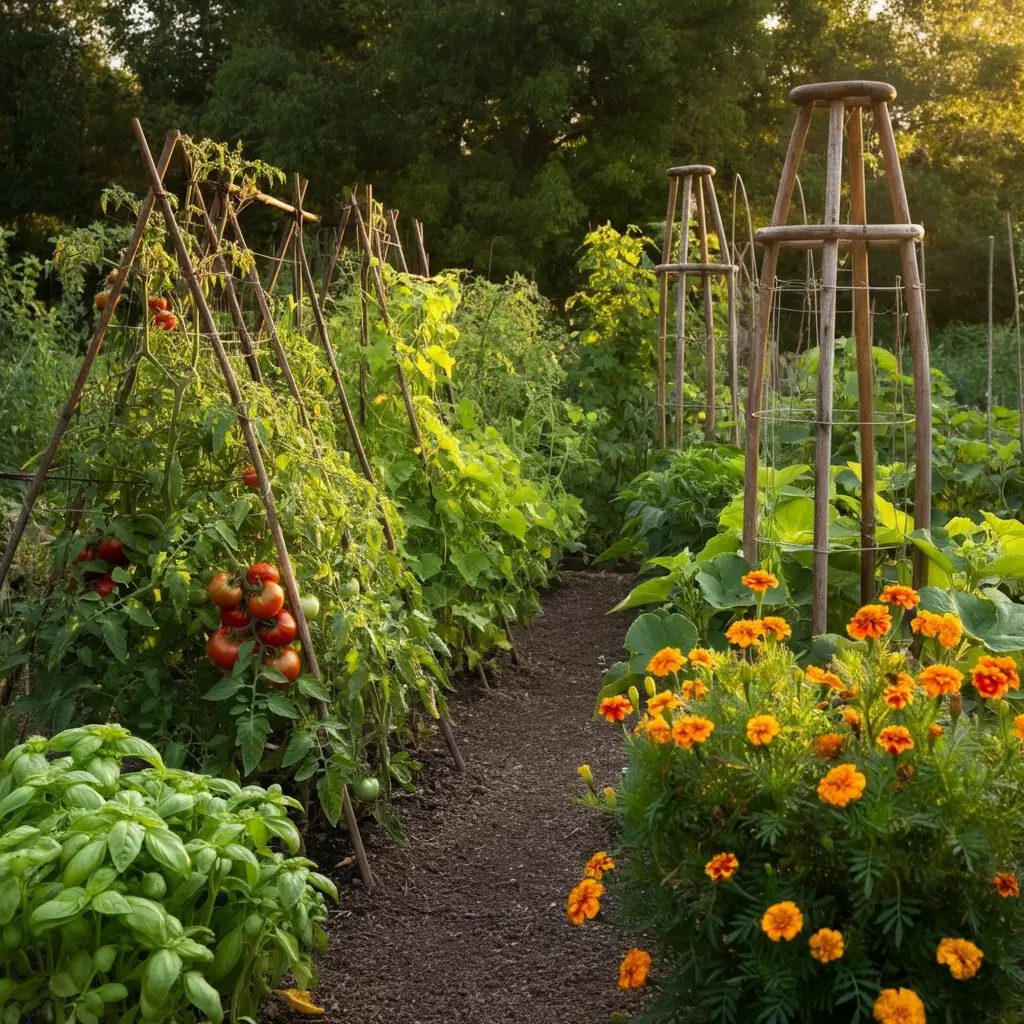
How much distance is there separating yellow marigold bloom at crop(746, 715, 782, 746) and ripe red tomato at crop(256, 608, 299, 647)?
4.23ft

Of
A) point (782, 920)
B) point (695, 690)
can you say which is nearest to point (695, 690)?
point (695, 690)

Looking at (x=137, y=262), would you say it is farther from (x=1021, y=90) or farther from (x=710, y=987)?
(x=1021, y=90)

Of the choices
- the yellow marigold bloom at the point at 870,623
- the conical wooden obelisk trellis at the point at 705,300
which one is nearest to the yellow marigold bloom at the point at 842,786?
the yellow marigold bloom at the point at 870,623

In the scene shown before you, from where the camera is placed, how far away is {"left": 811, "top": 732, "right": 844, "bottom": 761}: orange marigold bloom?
1.98 m

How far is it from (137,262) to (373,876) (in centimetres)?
172

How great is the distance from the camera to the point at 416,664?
332 centimetres

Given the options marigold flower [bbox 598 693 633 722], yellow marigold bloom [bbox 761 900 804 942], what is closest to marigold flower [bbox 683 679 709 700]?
marigold flower [bbox 598 693 633 722]

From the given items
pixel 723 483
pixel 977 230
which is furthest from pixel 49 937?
pixel 977 230

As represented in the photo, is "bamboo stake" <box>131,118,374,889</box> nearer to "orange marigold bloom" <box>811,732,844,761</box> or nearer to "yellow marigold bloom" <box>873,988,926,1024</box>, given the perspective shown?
"orange marigold bloom" <box>811,732,844,761</box>

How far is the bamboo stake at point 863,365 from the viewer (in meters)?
3.58

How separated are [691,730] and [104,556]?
166cm

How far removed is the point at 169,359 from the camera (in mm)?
3139

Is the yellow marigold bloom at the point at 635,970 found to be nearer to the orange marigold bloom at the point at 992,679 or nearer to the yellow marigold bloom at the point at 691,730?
the yellow marigold bloom at the point at 691,730

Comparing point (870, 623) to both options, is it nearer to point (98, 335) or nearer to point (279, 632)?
point (279, 632)
